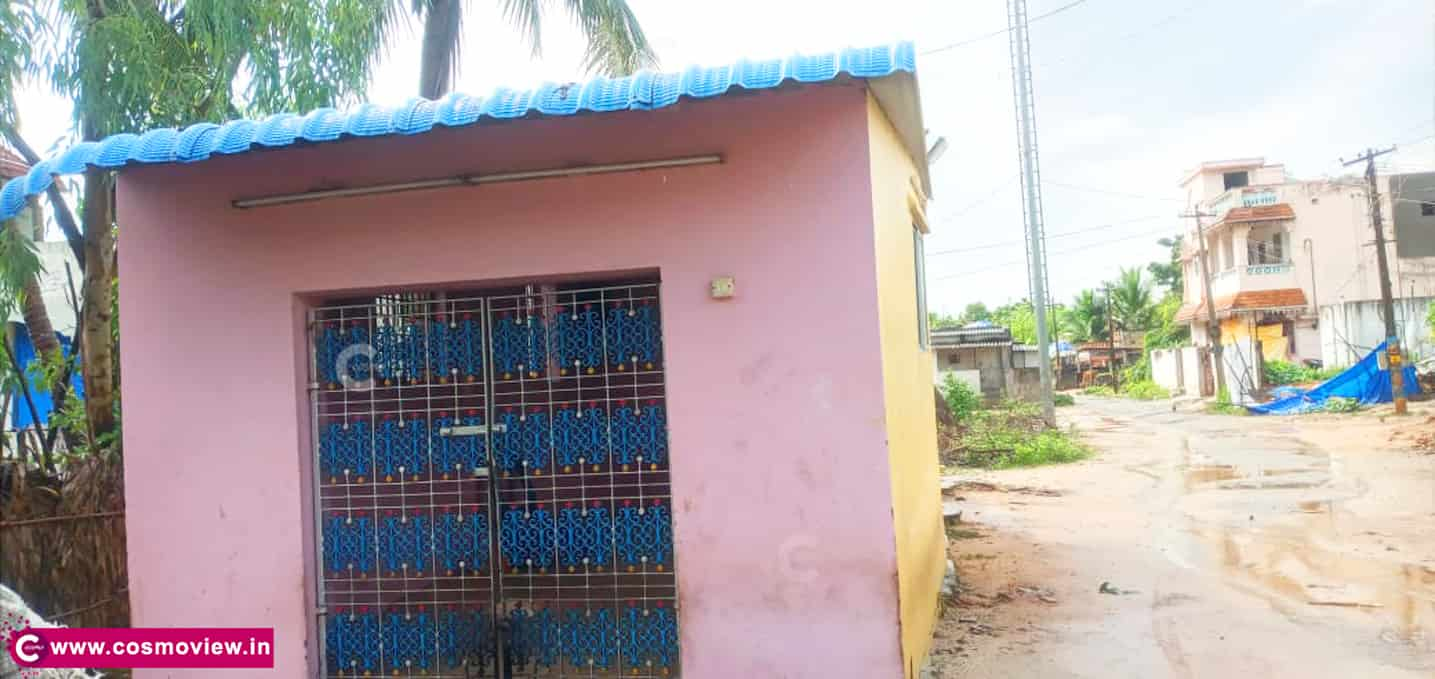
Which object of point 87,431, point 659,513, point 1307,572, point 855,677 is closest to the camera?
point 855,677

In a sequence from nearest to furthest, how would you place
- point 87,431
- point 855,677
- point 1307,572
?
point 855,677, point 87,431, point 1307,572

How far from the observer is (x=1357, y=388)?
23.7 m

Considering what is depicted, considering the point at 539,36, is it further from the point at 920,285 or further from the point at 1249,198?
the point at 1249,198

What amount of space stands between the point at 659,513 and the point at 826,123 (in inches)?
83.3

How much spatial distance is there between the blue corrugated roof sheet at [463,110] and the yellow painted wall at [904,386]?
1.82ft

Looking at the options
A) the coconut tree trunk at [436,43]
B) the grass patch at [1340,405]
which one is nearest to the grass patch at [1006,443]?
the grass patch at [1340,405]

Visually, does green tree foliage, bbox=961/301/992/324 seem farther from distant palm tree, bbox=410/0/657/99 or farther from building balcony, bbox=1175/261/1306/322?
distant palm tree, bbox=410/0/657/99

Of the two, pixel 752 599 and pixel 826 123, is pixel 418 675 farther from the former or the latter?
pixel 826 123

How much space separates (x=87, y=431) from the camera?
691 centimetres

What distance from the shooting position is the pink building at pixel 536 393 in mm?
4492

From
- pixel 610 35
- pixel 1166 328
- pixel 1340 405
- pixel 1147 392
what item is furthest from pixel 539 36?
pixel 1166 328

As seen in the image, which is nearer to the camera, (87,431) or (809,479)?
(809,479)

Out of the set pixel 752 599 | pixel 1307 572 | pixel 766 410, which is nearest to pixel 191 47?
pixel 766 410

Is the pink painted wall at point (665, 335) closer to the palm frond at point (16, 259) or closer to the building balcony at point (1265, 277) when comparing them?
the palm frond at point (16, 259)
